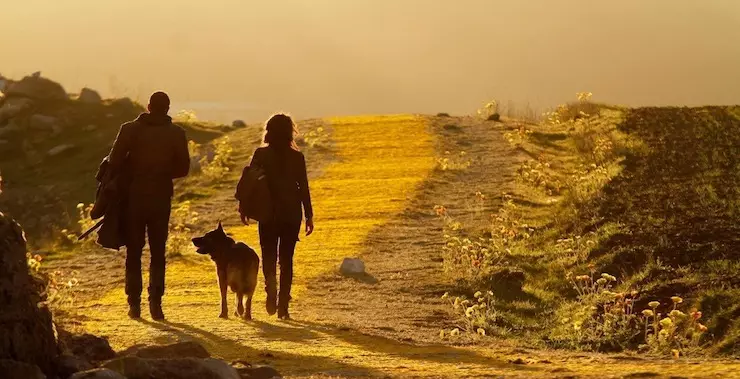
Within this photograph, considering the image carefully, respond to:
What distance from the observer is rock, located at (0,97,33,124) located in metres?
38.0

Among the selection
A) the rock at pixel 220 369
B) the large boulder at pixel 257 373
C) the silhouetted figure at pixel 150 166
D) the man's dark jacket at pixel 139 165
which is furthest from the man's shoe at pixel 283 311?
the rock at pixel 220 369

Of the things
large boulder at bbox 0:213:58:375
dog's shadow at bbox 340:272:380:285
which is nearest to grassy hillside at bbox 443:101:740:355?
dog's shadow at bbox 340:272:380:285

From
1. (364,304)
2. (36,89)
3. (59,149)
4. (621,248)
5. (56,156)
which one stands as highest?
(36,89)

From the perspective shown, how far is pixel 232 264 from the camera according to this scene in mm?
12883

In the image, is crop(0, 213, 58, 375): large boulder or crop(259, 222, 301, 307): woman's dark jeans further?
crop(259, 222, 301, 307): woman's dark jeans

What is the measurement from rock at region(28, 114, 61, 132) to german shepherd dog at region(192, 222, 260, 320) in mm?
25479

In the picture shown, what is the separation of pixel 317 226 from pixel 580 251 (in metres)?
6.59

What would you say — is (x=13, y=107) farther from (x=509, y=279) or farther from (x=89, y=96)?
(x=509, y=279)

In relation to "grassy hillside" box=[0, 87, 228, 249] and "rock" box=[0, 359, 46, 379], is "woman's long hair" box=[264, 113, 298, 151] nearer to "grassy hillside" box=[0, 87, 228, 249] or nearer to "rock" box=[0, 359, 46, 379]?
"rock" box=[0, 359, 46, 379]

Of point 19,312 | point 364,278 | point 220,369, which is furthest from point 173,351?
point 364,278

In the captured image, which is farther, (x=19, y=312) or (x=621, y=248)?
(x=621, y=248)

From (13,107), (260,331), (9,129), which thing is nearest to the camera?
(260,331)

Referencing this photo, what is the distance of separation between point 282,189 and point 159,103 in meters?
1.53

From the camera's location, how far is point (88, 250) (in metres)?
21.5
